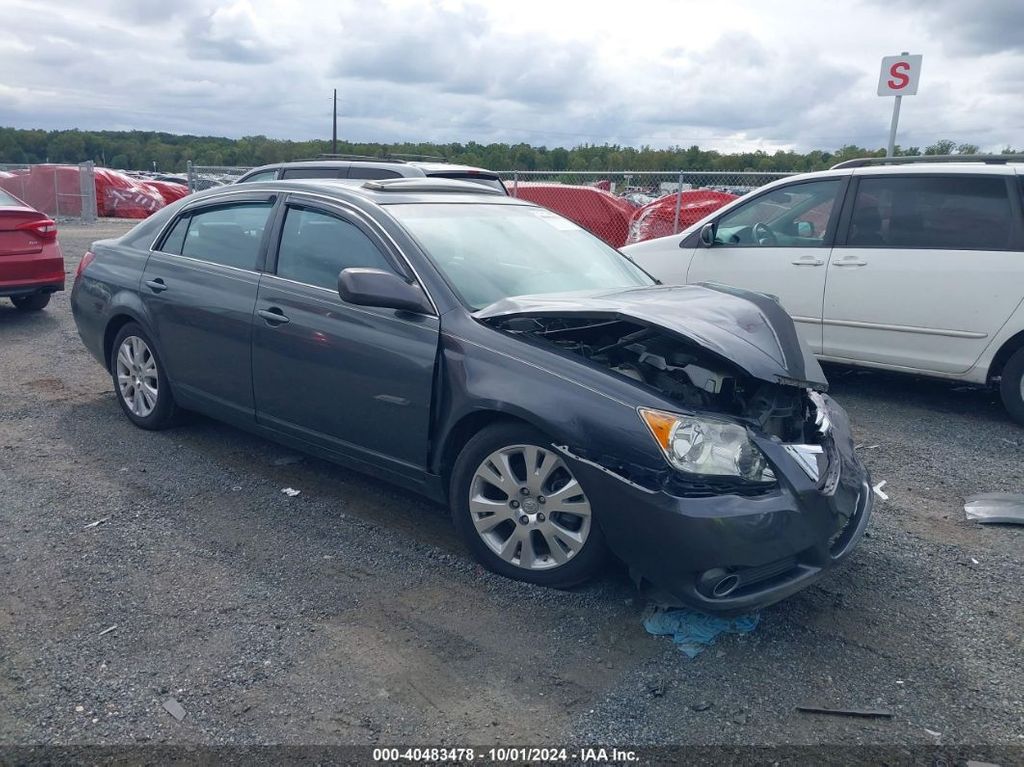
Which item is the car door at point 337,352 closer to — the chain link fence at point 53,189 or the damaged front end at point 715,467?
the damaged front end at point 715,467

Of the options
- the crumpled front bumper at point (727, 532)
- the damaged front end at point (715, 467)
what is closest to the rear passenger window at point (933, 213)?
the damaged front end at point (715, 467)

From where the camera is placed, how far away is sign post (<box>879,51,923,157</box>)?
37.1 ft

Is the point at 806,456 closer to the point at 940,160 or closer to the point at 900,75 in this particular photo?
the point at 940,160

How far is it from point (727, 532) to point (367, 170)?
281 inches

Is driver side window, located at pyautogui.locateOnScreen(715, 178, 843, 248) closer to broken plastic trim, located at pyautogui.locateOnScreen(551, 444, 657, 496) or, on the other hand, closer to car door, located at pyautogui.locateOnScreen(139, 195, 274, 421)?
car door, located at pyautogui.locateOnScreen(139, 195, 274, 421)

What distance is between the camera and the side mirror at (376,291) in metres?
3.99

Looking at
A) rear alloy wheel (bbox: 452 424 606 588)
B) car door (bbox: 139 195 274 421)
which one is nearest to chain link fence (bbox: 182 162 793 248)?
car door (bbox: 139 195 274 421)

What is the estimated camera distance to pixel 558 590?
375 centimetres

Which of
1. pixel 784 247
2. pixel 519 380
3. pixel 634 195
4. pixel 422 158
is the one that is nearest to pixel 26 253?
pixel 422 158

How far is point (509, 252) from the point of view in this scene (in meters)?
4.66

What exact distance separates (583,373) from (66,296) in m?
10.1

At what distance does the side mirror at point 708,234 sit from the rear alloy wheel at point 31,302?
7.36 metres

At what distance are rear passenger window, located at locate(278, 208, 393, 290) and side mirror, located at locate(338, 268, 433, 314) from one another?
1.00 ft

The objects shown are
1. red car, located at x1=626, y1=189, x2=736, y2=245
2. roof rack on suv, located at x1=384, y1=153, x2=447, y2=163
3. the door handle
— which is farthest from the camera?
red car, located at x1=626, y1=189, x2=736, y2=245
